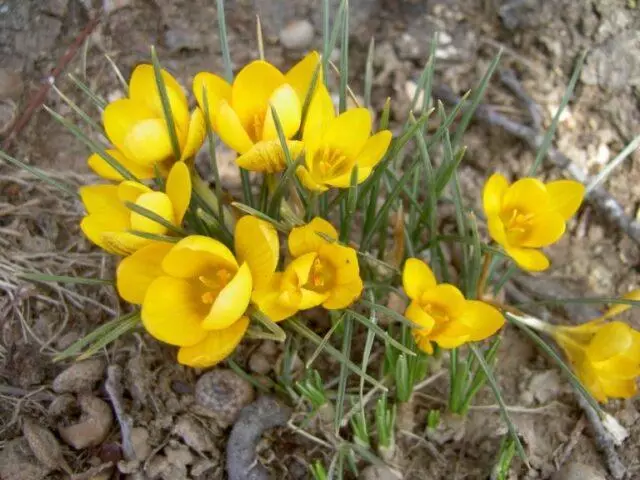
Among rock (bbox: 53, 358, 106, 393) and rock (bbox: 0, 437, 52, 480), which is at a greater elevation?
rock (bbox: 53, 358, 106, 393)

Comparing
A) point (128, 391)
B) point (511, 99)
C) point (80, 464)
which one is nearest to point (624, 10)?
point (511, 99)

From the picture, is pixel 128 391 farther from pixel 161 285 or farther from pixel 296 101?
pixel 296 101

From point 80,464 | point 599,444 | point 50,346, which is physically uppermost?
point 50,346

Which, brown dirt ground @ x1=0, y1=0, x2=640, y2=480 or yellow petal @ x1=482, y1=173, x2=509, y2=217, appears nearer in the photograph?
yellow petal @ x1=482, y1=173, x2=509, y2=217

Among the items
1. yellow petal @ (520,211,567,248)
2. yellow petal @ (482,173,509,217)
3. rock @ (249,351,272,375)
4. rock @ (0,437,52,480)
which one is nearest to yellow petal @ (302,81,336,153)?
yellow petal @ (482,173,509,217)

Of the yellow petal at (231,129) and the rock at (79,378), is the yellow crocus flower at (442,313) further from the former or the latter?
the rock at (79,378)

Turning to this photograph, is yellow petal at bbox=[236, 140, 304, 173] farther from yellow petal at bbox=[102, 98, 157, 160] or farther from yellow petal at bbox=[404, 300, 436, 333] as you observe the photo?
yellow petal at bbox=[404, 300, 436, 333]
